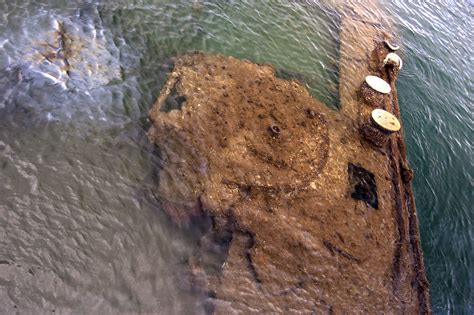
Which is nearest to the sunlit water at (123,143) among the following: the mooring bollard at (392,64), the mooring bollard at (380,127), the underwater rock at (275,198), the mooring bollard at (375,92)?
the underwater rock at (275,198)

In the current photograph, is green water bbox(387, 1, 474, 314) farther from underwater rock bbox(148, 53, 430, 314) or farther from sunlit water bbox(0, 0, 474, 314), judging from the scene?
underwater rock bbox(148, 53, 430, 314)

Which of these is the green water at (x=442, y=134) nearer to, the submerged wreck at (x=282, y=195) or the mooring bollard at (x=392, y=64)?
the mooring bollard at (x=392, y=64)

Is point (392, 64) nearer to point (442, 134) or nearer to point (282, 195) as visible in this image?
point (442, 134)

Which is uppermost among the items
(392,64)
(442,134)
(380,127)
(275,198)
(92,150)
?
(392,64)

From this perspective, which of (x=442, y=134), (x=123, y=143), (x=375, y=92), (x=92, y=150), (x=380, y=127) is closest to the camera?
(x=92, y=150)

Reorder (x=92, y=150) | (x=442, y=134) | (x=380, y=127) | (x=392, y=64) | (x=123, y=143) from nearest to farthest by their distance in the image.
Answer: (x=92, y=150) < (x=123, y=143) < (x=380, y=127) < (x=392, y=64) < (x=442, y=134)

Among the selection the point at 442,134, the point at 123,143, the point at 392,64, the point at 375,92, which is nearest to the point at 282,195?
the point at 123,143

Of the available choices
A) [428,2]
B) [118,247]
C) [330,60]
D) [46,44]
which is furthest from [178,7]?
[428,2]

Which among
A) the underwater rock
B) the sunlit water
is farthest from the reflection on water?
the underwater rock
